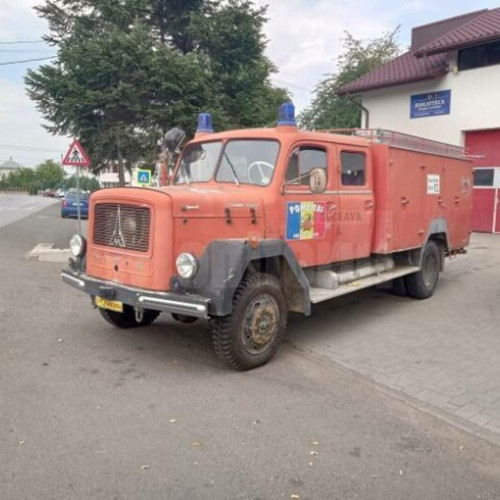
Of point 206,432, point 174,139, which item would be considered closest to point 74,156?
point 174,139

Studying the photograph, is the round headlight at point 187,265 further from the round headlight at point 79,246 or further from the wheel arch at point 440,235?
the wheel arch at point 440,235

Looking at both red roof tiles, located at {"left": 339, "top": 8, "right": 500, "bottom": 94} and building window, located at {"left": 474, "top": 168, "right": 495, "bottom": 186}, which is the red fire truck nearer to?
building window, located at {"left": 474, "top": 168, "right": 495, "bottom": 186}

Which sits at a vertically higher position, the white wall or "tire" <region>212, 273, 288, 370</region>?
the white wall

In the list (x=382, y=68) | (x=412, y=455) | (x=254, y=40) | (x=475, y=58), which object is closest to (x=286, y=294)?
(x=412, y=455)

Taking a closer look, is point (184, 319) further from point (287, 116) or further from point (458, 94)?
point (458, 94)

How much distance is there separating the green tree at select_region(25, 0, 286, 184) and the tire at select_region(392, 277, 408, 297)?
6414 mm

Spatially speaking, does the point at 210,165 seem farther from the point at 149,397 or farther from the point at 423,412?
the point at 423,412

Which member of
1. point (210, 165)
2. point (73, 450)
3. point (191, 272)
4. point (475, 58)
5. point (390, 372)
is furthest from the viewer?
point (475, 58)

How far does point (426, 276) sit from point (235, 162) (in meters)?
4.18

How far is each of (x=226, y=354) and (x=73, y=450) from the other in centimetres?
176

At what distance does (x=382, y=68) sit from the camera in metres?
19.7

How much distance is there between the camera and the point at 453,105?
55.0ft

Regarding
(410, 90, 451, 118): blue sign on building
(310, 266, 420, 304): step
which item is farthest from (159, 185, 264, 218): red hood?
(410, 90, 451, 118): blue sign on building

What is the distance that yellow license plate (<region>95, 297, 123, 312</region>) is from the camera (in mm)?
5227
